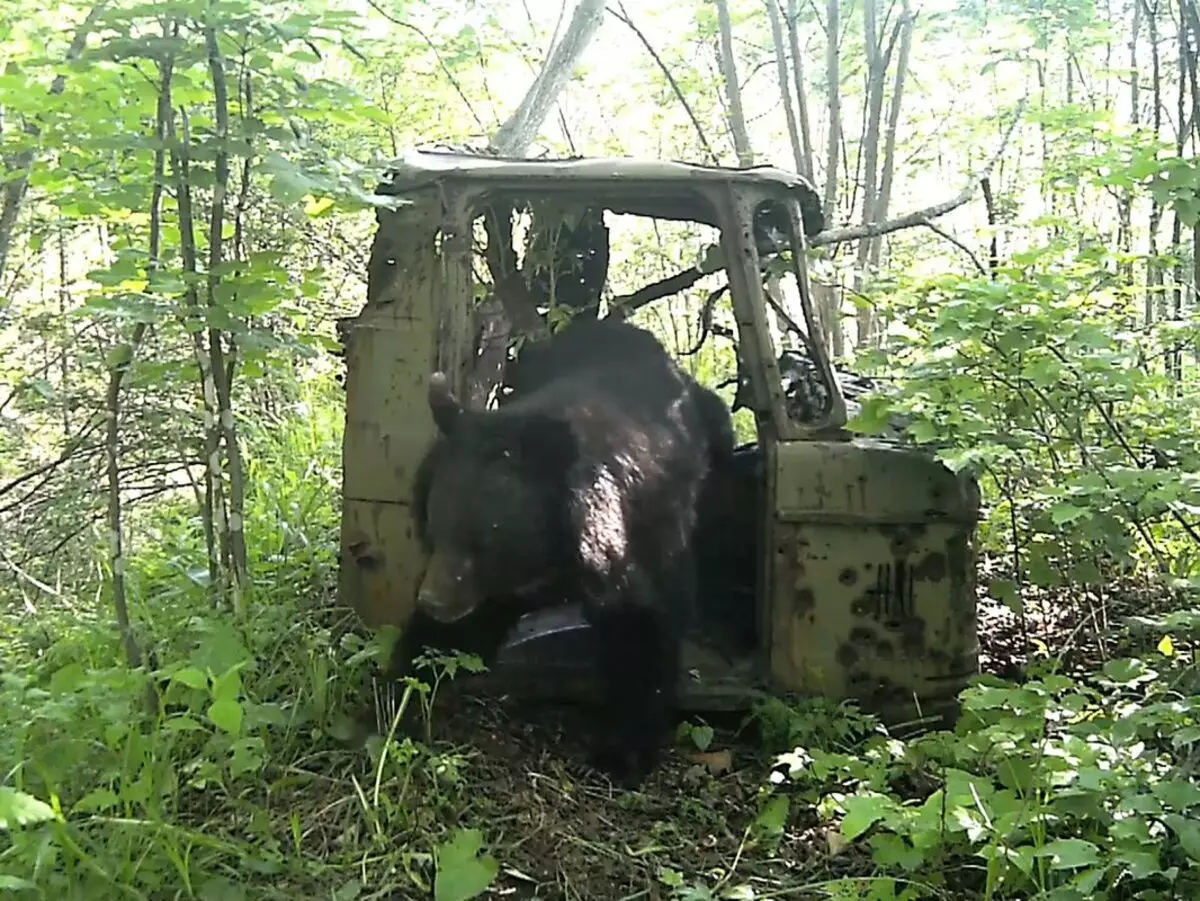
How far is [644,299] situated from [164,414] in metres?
2.16

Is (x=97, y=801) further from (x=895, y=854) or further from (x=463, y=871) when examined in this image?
(x=895, y=854)

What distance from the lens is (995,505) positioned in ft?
17.3

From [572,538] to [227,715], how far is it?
109 cm

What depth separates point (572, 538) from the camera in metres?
3.32

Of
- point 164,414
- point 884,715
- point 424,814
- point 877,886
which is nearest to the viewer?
point 877,886

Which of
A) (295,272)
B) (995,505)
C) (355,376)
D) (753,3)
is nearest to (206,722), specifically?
(355,376)

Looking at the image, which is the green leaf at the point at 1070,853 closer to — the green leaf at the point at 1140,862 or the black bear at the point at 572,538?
the green leaf at the point at 1140,862

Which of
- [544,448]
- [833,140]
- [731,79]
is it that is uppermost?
[731,79]

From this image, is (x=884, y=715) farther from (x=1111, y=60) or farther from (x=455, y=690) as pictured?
(x=1111, y=60)

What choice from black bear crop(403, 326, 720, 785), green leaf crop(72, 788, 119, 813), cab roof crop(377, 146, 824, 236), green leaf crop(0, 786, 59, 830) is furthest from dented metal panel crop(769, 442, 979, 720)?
green leaf crop(0, 786, 59, 830)

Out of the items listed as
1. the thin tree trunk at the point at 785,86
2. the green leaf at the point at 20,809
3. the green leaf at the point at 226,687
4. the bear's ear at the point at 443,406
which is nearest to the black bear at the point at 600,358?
the bear's ear at the point at 443,406

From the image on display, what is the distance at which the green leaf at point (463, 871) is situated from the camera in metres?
2.62

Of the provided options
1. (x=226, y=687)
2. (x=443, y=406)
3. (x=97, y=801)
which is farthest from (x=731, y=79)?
(x=97, y=801)

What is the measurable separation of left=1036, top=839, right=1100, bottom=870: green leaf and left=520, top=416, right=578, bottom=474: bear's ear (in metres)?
1.64
